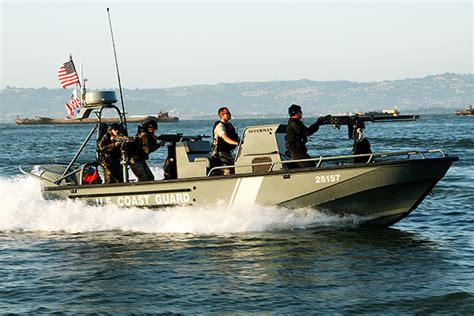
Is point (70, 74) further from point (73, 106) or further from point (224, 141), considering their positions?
point (224, 141)

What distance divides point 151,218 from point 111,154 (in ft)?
4.93

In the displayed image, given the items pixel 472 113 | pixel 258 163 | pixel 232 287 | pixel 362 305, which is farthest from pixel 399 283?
pixel 472 113

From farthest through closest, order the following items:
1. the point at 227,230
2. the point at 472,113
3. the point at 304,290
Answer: the point at 472,113, the point at 227,230, the point at 304,290

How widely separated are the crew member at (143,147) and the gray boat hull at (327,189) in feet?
1.34

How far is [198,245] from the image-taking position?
44.9 feet

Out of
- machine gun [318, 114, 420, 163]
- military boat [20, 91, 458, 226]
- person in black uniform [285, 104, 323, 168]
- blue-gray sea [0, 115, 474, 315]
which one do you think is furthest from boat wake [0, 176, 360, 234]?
machine gun [318, 114, 420, 163]

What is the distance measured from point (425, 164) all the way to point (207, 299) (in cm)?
527

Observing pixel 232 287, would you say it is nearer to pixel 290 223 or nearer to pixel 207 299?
pixel 207 299

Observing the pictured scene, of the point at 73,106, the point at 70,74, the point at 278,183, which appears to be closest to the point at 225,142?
the point at 278,183

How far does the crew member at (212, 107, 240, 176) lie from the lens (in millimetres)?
14430

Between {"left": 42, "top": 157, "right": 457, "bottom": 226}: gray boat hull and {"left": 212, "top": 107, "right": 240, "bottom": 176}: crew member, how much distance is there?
1.63 feet

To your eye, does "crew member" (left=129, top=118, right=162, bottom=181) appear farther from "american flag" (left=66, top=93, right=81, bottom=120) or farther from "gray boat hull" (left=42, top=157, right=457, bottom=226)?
"american flag" (left=66, top=93, right=81, bottom=120)

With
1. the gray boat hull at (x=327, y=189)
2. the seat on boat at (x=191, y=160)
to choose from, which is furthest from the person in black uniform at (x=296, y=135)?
the seat on boat at (x=191, y=160)

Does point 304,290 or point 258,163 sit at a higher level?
point 258,163
